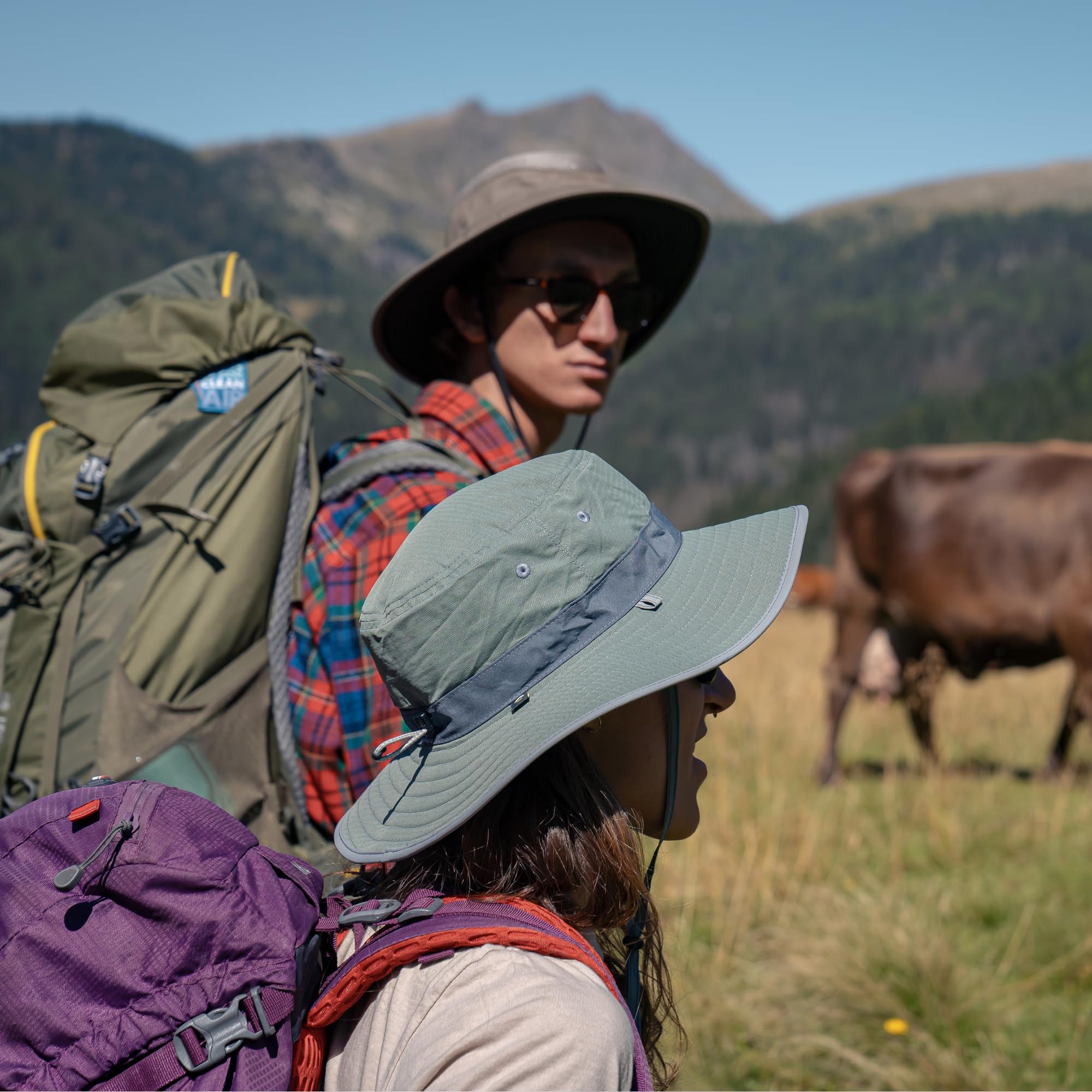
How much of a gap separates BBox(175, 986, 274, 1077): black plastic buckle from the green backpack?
0.86 m

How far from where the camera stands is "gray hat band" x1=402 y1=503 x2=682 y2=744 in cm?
118

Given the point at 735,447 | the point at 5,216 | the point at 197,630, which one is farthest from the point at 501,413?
the point at 5,216

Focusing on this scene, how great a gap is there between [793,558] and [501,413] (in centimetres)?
109

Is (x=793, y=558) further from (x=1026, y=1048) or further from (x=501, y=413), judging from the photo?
(x=1026, y=1048)

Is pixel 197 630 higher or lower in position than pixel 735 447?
higher

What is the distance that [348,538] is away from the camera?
6.38 ft

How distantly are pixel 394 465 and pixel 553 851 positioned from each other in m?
1.00

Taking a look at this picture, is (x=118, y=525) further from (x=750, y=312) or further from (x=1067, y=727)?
(x=750, y=312)

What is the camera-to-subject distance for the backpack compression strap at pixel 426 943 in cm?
102

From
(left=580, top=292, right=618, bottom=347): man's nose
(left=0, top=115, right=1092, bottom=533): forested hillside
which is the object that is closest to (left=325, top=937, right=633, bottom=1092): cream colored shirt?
(left=580, top=292, right=618, bottom=347): man's nose

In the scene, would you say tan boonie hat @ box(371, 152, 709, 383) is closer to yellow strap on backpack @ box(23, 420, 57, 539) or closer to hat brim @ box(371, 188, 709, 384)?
hat brim @ box(371, 188, 709, 384)

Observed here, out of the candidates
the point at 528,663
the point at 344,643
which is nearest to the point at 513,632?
the point at 528,663

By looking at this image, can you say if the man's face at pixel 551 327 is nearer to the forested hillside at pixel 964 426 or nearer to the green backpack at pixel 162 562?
the green backpack at pixel 162 562

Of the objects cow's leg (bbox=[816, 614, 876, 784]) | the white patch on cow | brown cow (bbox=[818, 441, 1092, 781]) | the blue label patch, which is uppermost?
the blue label patch
